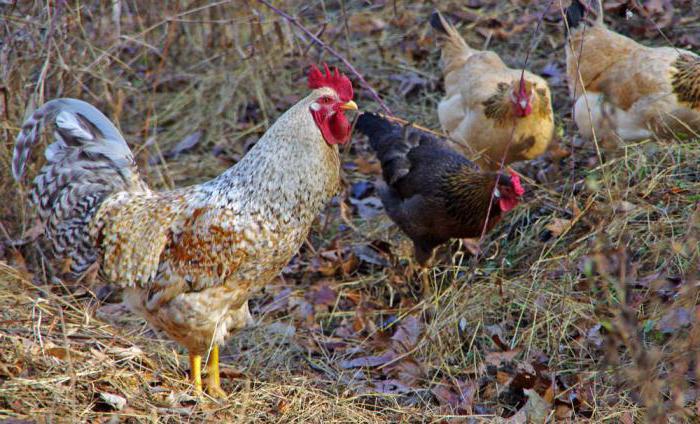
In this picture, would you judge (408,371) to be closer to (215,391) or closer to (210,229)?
(215,391)

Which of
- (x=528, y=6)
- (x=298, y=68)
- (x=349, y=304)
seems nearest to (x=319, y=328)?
(x=349, y=304)

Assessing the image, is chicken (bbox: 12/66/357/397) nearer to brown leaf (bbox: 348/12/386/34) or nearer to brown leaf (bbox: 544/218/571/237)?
brown leaf (bbox: 544/218/571/237)

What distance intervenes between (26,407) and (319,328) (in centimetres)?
214

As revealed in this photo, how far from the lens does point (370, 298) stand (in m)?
5.46

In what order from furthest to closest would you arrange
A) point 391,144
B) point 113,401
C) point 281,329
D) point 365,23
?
1. point 365,23
2. point 391,144
3. point 281,329
4. point 113,401

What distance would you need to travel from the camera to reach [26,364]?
3676 millimetres

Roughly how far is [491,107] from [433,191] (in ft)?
3.70

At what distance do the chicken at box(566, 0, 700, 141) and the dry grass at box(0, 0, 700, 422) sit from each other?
185mm

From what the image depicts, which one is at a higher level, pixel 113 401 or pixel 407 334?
pixel 113 401

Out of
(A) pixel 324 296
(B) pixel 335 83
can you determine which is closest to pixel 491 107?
(A) pixel 324 296

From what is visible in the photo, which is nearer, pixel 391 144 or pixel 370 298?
pixel 370 298

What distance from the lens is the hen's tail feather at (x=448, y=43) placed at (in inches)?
276

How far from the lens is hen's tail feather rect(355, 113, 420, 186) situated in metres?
5.79

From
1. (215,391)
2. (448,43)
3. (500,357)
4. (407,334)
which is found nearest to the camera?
(215,391)
